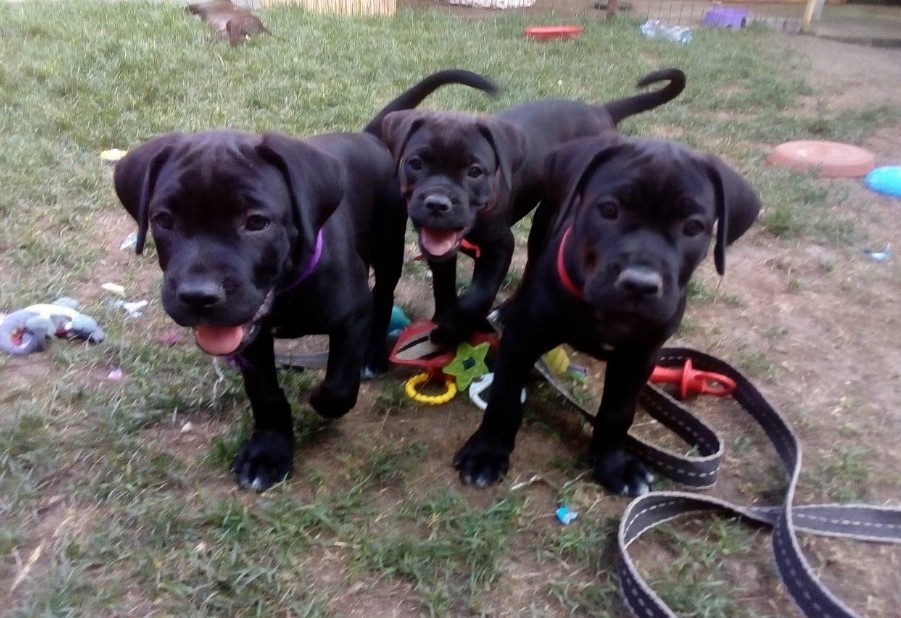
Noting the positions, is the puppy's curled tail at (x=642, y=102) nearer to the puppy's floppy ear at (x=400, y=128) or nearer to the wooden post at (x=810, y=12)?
A: the puppy's floppy ear at (x=400, y=128)

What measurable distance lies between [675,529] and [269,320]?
1557 mm

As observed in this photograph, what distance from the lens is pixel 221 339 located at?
244 cm

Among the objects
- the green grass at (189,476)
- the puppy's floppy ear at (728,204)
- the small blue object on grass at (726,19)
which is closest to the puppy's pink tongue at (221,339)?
the green grass at (189,476)

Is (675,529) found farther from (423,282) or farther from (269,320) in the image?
(423,282)

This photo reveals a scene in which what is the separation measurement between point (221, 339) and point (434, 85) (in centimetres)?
218

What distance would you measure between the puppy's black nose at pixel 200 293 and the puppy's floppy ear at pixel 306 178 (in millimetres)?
359

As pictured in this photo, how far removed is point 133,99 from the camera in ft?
21.3

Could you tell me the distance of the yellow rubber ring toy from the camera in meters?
3.42

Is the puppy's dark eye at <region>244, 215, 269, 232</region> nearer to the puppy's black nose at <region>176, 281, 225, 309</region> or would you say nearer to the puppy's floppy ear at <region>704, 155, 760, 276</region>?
the puppy's black nose at <region>176, 281, 225, 309</region>

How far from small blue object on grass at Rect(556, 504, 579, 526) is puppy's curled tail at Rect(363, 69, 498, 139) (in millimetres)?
2038

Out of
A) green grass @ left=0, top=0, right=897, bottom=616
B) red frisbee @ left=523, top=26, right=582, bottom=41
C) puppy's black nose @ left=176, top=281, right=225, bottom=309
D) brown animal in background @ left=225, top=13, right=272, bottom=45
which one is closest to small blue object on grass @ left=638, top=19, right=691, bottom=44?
red frisbee @ left=523, top=26, right=582, bottom=41

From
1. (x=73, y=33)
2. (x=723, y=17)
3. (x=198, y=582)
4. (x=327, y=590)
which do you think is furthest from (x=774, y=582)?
(x=723, y=17)

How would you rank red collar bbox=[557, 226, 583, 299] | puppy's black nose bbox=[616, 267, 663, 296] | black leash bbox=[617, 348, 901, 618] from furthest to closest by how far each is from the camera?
red collar bbox=[557, 226, 583, 299], black leash bbox=[617, 348, 901, 618], puppy's black nose bbox=[616, 267, 663, 296]

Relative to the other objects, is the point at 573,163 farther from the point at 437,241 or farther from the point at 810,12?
the point at 810,12
